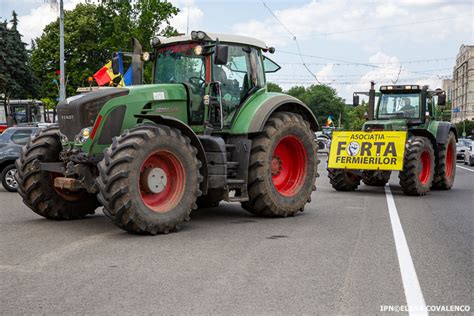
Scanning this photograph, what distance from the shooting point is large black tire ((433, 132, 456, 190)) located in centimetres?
1781

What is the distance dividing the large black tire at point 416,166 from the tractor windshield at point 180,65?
6.95 m

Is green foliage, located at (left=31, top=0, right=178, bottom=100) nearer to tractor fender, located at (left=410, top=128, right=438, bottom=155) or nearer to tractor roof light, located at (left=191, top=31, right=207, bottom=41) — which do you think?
tractor fender, located at (left=410, top=128, right=438, bottom=155)

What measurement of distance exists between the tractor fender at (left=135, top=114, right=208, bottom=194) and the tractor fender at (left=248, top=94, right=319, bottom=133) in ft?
3.87

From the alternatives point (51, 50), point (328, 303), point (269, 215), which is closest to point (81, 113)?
point (269, 215)

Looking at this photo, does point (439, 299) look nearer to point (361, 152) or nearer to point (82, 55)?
point (361, 152)

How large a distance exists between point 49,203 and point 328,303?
5.71m

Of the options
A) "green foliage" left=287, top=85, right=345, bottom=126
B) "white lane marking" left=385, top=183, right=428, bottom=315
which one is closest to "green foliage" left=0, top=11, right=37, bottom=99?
"white lane marking" left=385, top=183, right=428, bottom=315

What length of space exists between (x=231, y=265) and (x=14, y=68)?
4783cm

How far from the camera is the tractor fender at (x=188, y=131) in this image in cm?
913

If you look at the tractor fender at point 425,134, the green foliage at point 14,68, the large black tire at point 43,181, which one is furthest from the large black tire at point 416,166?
the green foliage at point 14,68

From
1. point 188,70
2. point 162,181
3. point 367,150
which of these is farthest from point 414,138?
point 162,181

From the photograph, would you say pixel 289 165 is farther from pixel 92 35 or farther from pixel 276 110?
pixel 92 35

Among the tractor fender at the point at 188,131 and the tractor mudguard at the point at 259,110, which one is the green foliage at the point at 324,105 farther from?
the tractor fender at the point at 188,131

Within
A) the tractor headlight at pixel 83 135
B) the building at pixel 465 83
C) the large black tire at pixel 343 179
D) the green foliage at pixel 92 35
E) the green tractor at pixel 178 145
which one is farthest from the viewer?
the building at pixel 465 83
